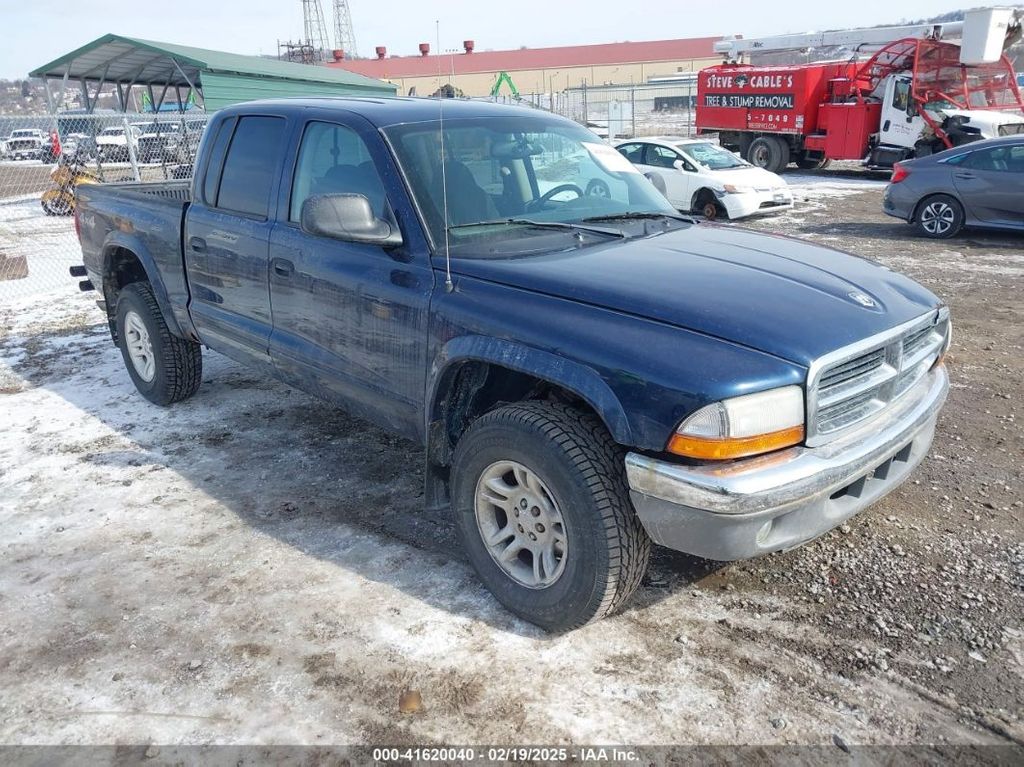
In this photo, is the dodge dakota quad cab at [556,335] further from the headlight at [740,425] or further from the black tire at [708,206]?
the black tire at [708,206]

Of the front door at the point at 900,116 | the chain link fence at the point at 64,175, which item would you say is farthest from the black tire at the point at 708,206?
the front door at the point at 900,116

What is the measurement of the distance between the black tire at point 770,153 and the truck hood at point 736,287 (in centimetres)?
1892

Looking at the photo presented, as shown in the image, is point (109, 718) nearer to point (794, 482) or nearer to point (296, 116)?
point (794, 482)

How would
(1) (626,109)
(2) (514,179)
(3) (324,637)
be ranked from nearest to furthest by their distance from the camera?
(3) (324,637)
(2) (514,179)
(1) (626,109)

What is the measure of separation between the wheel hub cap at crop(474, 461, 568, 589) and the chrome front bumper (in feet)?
1.38

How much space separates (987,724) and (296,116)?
12.8 feet

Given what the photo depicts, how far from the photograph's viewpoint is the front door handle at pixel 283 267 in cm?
386

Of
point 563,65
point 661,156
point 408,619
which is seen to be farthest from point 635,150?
point 563,65

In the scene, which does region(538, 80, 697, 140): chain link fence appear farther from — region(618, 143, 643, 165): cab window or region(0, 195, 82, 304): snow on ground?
region(0, 195, 82, 304): snow on ground

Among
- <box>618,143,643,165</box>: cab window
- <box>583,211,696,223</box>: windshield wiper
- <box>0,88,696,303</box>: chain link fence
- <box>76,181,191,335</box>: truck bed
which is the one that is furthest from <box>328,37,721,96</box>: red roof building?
<box>583,211,696,223</box>: windshield wiper

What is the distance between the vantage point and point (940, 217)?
36.6ft

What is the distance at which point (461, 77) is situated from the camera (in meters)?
71.0

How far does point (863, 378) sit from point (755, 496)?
692mm

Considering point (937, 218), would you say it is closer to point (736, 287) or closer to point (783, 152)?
point (736, 287)
